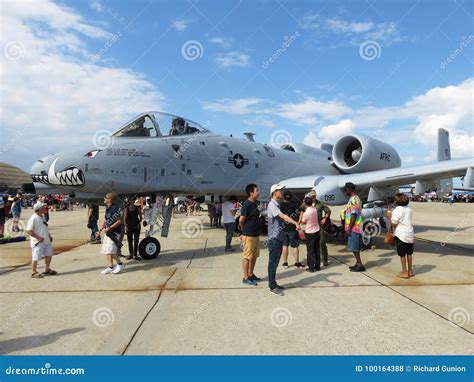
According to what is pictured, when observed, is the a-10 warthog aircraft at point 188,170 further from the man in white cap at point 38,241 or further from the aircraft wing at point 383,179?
the man in white cap at point 38,241

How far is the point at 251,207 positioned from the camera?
18.4ft

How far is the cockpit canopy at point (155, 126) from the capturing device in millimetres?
7953

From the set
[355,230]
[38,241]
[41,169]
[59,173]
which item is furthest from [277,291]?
[41,169]

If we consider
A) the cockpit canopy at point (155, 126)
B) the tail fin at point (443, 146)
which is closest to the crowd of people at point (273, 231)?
the cockpit canopy at point (155, 126)

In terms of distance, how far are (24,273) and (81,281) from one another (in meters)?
1.63

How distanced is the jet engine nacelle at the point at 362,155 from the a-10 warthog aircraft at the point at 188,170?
0.05 metres

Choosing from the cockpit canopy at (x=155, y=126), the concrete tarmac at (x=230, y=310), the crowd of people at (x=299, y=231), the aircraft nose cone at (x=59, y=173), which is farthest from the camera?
the cockpit canopy at (x=155, y=126)

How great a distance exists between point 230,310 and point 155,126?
558cm

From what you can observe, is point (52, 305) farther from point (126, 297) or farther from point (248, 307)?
point (248, 307)

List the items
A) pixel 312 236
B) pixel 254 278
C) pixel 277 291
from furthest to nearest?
pixel 312 236
pixel 254 278
pixel 277 291

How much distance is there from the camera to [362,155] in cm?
1174

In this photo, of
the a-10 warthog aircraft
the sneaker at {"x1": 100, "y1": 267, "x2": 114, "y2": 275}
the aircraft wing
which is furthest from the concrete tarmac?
the aircraft wing

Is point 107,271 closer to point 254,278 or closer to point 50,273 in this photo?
point 50,273

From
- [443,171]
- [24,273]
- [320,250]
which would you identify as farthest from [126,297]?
[443,171]
